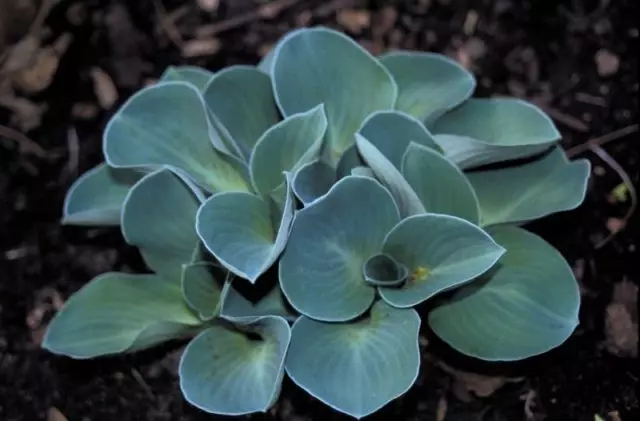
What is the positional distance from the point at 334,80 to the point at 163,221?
0.34m

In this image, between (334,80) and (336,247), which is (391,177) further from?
(334,80)

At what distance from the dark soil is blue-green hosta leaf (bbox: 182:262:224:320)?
0.18 metres

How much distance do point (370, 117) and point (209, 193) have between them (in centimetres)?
28

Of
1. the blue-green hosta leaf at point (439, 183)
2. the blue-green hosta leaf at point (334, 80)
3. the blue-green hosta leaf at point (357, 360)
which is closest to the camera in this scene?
the blue-green hosta leaf at point (357, 360)

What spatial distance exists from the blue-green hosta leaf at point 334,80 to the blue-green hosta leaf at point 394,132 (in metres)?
0.08

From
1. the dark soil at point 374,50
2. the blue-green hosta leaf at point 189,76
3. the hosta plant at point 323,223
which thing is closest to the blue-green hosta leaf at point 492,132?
the hosta plant at point 323,223

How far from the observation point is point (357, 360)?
1.32 metres

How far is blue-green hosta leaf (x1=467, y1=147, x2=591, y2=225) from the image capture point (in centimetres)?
147

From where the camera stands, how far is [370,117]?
1.42 m

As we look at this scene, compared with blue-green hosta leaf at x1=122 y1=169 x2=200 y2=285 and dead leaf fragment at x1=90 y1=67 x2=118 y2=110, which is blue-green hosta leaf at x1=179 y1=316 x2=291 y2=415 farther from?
dead leaf fragment at x1=90 y1=67 x2=118 y2=110

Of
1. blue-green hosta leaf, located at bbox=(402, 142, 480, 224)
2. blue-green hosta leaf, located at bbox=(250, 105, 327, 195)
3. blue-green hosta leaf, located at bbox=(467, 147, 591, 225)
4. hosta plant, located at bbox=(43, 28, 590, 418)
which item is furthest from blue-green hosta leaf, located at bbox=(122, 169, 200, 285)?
blue-green hosta leaf, located at bbox=(467, 147, 591, 225)

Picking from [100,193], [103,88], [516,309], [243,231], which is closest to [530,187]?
[516,309]

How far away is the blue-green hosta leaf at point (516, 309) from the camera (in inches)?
53.9

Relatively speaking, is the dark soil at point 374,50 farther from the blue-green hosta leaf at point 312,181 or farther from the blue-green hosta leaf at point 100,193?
the blue-green hosta leaf at point 312,181
